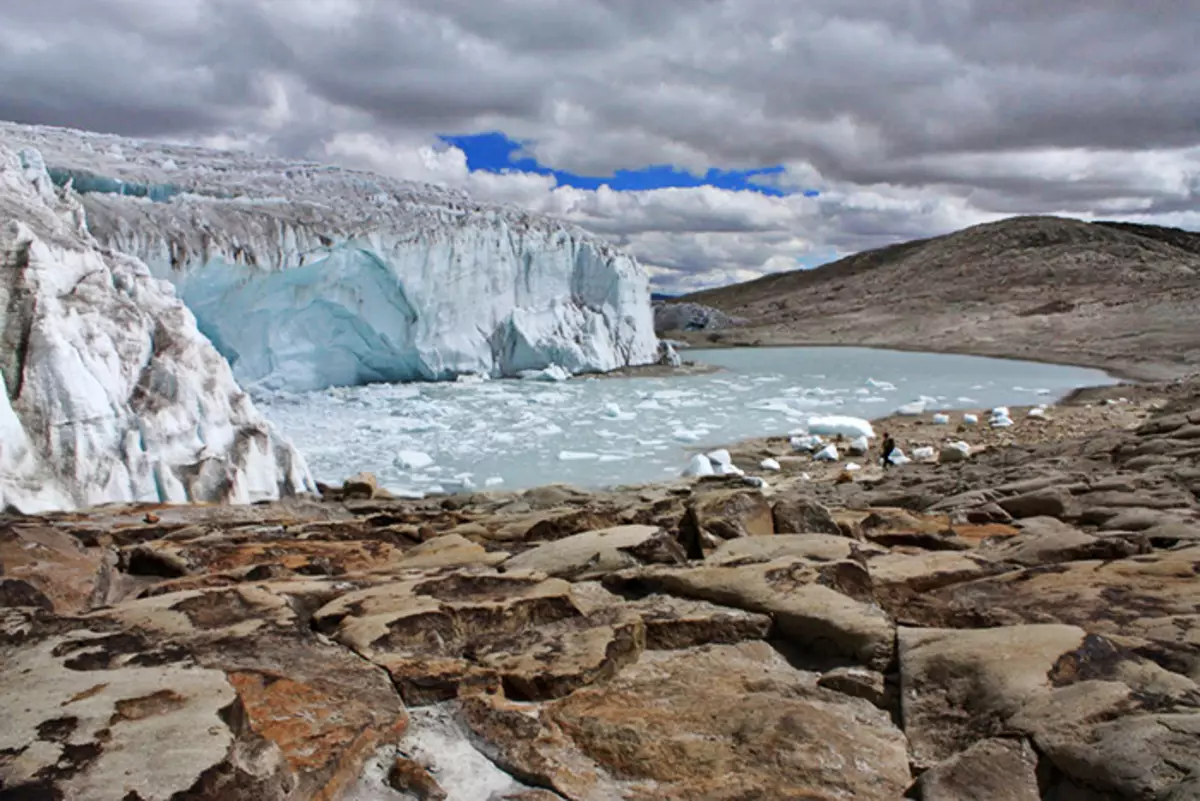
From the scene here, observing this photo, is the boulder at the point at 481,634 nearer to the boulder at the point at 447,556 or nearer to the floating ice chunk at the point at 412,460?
the boulder at the point at 447,556

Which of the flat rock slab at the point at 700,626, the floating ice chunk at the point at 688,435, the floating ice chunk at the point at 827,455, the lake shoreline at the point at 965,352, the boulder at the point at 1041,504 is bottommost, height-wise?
the floating ice chunk at the point at 827,455

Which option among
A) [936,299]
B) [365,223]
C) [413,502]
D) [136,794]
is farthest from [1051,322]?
[136,794]

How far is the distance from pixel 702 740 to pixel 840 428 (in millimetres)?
13023

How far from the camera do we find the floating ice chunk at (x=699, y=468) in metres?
11.3

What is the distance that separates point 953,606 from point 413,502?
21.7 feet

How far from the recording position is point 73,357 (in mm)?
7625

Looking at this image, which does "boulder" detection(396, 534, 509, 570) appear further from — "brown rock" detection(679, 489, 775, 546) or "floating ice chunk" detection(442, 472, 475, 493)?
"floating ice chunk" detection(442, 472, 475, 493)

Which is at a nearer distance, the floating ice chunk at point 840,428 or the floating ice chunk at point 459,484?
the floating ice chunk at point 459,484

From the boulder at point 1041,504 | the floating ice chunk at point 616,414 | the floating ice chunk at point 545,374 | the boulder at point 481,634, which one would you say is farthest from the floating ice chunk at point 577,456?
the floating ice chunk at point 545,374

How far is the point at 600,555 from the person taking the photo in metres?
4.16

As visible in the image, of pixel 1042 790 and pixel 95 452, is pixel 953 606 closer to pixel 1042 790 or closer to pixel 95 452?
pixel 1042 790

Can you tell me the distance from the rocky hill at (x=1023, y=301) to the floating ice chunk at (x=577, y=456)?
63.3 feet

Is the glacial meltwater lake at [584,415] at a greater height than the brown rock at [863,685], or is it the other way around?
the brown rock at [863,685]

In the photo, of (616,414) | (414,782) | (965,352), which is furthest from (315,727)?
(965,352)
